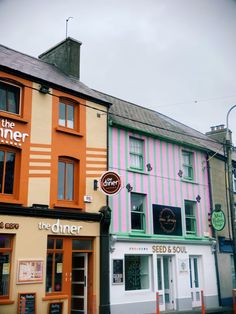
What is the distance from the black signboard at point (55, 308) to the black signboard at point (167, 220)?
20.5 feet

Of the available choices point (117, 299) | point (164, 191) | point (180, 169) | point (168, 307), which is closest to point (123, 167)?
point (164, 191)

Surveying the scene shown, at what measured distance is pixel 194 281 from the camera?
68.1 feet

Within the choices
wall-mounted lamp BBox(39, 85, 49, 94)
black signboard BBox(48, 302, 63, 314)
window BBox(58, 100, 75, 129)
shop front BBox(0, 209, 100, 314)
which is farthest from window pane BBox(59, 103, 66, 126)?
black signboard BBox(48, 302, 63, 314)

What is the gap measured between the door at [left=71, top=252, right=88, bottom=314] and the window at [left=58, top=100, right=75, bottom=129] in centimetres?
540

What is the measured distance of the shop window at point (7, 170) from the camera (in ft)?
47.7

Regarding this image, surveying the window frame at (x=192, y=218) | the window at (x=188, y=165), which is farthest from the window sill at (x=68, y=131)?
the window frame at (x=192, y=218)

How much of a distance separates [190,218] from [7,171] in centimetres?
1100

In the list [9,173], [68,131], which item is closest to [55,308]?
[9,173]

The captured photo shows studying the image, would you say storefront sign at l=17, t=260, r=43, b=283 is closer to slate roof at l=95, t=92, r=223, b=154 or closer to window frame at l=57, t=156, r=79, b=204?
window frame at l=57, t=156, r=79, b=204

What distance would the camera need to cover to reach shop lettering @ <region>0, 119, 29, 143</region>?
1462 cm

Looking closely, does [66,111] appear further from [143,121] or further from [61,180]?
[143,121]

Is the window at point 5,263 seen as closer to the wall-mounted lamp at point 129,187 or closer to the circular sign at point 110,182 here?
the circular sign at point 110,182

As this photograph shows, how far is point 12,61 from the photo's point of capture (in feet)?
53.7

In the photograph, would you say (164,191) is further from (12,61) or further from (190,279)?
(12,61)
